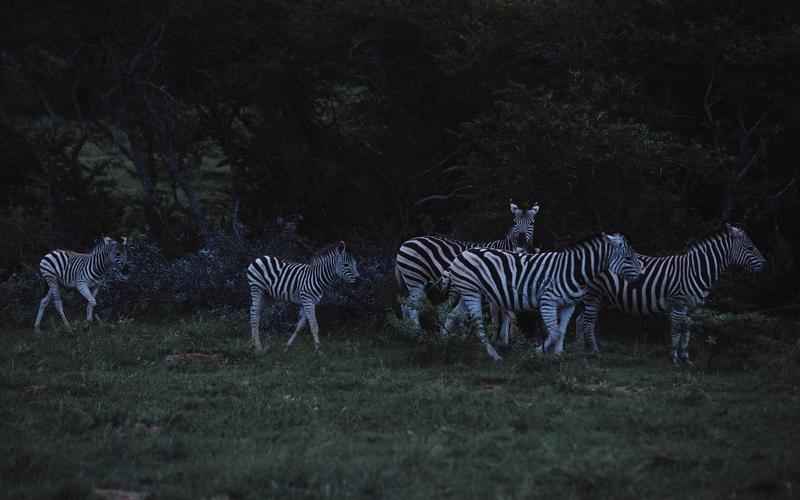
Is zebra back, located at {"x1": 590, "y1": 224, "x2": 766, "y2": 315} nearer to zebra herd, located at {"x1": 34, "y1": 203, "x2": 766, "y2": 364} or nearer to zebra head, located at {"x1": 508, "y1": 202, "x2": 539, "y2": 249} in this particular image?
zebra herd, located at {"x1": 34, "y1": 203, "x2": 766, "y2": 364}

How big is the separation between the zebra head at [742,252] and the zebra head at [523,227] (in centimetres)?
331

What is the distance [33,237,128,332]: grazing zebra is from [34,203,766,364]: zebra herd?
4.13 m

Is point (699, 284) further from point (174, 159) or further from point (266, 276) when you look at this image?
point (174, 159)

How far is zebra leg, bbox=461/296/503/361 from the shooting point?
13492 millimetres

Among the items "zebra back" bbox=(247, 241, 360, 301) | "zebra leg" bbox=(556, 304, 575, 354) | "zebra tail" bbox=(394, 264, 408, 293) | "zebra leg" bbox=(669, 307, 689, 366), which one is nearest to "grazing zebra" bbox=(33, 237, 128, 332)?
"zebra back" bbox=(247, 241, 360, 301)

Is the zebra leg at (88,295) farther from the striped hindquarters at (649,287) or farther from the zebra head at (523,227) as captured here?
the striped hindquarters at (649,287)

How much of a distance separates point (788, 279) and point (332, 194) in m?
10.8

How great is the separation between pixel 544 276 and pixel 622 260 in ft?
3.35

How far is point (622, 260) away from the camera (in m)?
13.7

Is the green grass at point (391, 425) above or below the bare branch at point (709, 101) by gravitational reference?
below

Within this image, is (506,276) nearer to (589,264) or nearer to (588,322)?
(589,264)

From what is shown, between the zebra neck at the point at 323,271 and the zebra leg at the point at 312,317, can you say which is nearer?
the zebra leg at the point at 312,317

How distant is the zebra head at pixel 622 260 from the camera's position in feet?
44.9

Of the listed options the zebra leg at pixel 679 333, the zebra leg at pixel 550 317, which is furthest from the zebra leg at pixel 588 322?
the zebra leg at pixel 679 333
